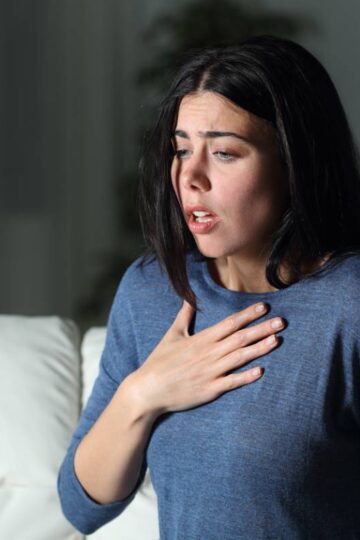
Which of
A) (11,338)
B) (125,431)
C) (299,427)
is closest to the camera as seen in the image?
(299,427)

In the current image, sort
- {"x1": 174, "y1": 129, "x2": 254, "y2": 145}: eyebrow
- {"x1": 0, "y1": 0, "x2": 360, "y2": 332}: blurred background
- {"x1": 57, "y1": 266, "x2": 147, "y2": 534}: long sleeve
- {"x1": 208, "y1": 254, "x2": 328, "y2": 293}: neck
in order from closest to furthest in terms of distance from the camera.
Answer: {"x1": 174, "y1": 129, "x2": 254, "y2": 145}: eyebrow, {"x1": 208, "y1": 254, "x2": 328, "y2": 293}: neck, {"x1": 57, "y1": 266, "x2": 147, "y2": 534}: long sleeve, {"x1": 0, "y1": 0, "x2": 360, "y2": 332}: blurred background

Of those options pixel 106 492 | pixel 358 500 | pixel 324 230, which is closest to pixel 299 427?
pixel 358 500

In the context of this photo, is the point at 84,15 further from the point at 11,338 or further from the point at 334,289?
the point at 334,289

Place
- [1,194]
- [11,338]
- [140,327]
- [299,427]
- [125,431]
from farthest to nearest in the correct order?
[1,194]
[11,338]
[140,327]
[125,431]
[299,427]

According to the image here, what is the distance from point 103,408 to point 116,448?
0.16m

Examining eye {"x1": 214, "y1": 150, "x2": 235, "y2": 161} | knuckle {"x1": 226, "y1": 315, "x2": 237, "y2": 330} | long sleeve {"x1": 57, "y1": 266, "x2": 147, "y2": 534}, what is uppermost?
eye {"x1": 214, "y1": 150, "x2": 235, "y2": 161}

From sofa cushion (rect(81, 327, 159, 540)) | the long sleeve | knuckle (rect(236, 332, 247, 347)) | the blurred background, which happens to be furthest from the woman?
the blurred background


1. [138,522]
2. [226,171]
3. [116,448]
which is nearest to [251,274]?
[226,171]

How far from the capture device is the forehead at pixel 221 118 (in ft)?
4.12

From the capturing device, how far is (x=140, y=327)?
60.2 inches

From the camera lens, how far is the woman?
126 centimetres

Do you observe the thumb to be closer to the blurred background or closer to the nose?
the nose

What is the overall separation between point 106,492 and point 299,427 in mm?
372

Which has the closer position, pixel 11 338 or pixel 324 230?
pixel 324 230
